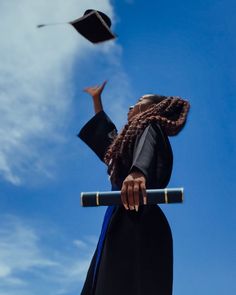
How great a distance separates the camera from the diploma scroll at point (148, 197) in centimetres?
424

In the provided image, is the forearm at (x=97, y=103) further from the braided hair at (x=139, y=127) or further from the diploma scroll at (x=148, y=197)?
the diploma scroll at (x=148, y=197)

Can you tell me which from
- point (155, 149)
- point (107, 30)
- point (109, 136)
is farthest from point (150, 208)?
point (107, 30)

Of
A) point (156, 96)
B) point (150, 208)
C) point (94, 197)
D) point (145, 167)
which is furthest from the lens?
point (156, 96)

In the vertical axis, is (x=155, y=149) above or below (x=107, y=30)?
below

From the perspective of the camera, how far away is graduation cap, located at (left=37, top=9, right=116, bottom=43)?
5809mm

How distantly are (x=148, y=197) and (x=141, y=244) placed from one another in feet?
1.90

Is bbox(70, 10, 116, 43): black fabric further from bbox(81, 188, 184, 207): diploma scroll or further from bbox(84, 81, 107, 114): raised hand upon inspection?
bbox(81, 188, 184, 207): diploma scroll

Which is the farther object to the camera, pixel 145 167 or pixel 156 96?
pixel 156 96

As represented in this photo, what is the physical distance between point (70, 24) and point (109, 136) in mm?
1200

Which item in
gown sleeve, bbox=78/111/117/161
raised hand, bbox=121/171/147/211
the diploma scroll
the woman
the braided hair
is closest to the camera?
the diploma scroll

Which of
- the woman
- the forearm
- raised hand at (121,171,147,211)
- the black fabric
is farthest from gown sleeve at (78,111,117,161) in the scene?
raised hand at (121,171,147,211)

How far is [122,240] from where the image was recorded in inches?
189

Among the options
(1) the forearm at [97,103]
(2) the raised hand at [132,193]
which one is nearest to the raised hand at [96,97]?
(1) the forearm at [97,103]

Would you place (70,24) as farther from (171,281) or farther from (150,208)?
(171,281)
